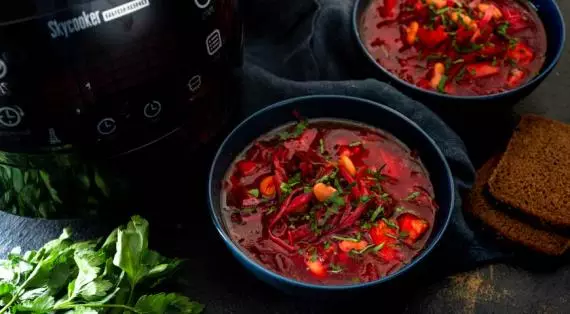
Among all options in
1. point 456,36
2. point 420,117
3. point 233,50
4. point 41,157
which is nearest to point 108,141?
point 41,157

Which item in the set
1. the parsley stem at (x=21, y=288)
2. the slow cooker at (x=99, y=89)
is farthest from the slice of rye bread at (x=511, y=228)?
the parsley stem at (x=21, y=288)

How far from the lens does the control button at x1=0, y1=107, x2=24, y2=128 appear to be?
113 cm

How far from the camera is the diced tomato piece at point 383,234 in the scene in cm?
144

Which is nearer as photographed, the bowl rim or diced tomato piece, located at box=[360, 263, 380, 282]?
diced tomato piece, located at box=[360, 263, 380, 282]

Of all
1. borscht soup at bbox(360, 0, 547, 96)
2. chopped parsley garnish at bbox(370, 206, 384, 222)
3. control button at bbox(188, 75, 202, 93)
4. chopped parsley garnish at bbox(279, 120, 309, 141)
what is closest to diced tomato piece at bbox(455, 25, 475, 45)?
borscht soup at bbox(360, 0, 547, 96)

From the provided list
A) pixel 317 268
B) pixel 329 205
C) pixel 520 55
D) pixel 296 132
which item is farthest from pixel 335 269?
pixel 520 55

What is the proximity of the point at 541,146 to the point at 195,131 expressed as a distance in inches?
33.9

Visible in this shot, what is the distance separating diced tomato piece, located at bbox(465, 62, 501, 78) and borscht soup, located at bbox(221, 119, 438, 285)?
34 centimetres

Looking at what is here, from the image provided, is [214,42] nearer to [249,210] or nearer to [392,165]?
[249,210]

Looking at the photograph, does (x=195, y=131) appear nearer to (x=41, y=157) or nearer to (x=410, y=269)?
(x=41, y=157)

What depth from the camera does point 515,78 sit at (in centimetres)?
184

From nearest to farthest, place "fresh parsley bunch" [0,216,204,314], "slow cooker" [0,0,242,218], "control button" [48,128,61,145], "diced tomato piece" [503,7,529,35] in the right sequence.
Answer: "slow cooker" [0,0,242,218] < "control button" [48,128,61,145] < "fresh parsley bunch" [0,216,204,314] < "diced tomato piece" [503,7,529,35]

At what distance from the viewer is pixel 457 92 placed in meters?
1.80

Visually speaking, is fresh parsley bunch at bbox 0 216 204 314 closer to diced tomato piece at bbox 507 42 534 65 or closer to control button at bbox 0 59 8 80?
control button at bbox 0 59 8 80
